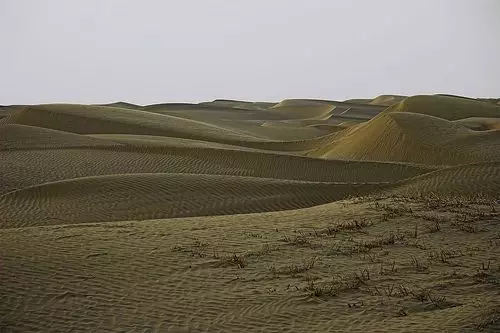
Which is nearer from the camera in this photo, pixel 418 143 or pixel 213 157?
pixel 213 157

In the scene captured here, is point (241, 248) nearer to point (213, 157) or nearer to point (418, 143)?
point (213, 157)

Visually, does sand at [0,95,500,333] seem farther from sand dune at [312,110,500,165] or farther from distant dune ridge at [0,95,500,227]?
sand dune at [312,110,500,165]

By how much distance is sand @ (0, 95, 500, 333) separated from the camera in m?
7.98

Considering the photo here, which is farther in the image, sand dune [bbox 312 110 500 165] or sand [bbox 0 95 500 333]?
A: sand dune [bbox 312 110 500 165]

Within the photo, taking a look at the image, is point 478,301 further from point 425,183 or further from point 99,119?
point 99,119

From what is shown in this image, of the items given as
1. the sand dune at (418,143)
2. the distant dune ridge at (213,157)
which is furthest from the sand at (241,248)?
the sand dune at (418,143)

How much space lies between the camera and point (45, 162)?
76.4ft

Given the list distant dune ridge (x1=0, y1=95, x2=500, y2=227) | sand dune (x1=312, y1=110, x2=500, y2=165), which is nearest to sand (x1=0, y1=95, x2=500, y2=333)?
distant dune ridge (x1=0, y1=95, x2=500, y2=227)

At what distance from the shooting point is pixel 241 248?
1130 centimetres

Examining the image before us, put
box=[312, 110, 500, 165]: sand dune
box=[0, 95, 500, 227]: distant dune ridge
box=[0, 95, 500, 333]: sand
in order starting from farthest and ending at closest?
Answer: box=[312, 110, 500, 165]: sand dune → box=[0, 95, 500, 227]: distant dune ridge → box=[0, 95, 500, 333]: sand

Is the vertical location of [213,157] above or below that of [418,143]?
below

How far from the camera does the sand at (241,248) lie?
7.98 metres

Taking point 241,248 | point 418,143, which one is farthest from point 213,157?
A: point 241,248

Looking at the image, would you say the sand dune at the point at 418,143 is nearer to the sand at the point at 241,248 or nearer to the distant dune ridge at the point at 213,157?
the distant dune ridge at the point at 213,157
